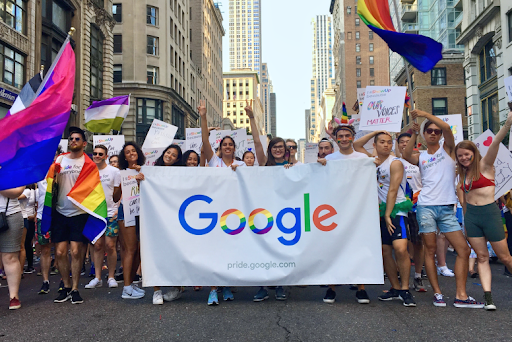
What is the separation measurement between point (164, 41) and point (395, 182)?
41.0 metres

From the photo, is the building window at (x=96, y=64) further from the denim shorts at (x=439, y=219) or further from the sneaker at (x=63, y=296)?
the denim shorts at (x=439, y=219)

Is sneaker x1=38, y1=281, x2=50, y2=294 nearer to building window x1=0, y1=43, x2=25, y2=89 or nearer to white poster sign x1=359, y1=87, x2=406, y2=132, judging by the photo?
white poster sign x1=359, y1=87, x2=406, y2=132

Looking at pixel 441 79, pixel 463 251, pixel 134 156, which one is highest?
pixel 441 79

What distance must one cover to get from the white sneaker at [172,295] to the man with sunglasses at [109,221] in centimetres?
147

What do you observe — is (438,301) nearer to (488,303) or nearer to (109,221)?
(488,303)

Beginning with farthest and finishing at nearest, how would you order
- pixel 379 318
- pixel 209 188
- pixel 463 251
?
pixel 209 188, pixel 463 251, pixel 379 318

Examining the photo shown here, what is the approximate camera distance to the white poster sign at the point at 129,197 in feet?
19.3

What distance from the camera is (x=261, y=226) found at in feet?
17.6

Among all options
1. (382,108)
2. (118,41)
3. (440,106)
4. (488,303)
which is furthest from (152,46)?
(488,303)

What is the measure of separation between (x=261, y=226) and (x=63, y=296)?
8.46ft

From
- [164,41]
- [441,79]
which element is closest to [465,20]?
[441,79]

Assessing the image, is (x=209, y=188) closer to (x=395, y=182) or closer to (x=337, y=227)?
(x=337, y=227)

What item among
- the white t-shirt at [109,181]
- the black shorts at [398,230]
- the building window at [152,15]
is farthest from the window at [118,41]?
the black shorts at [398,230]

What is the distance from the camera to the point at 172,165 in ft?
20.0
